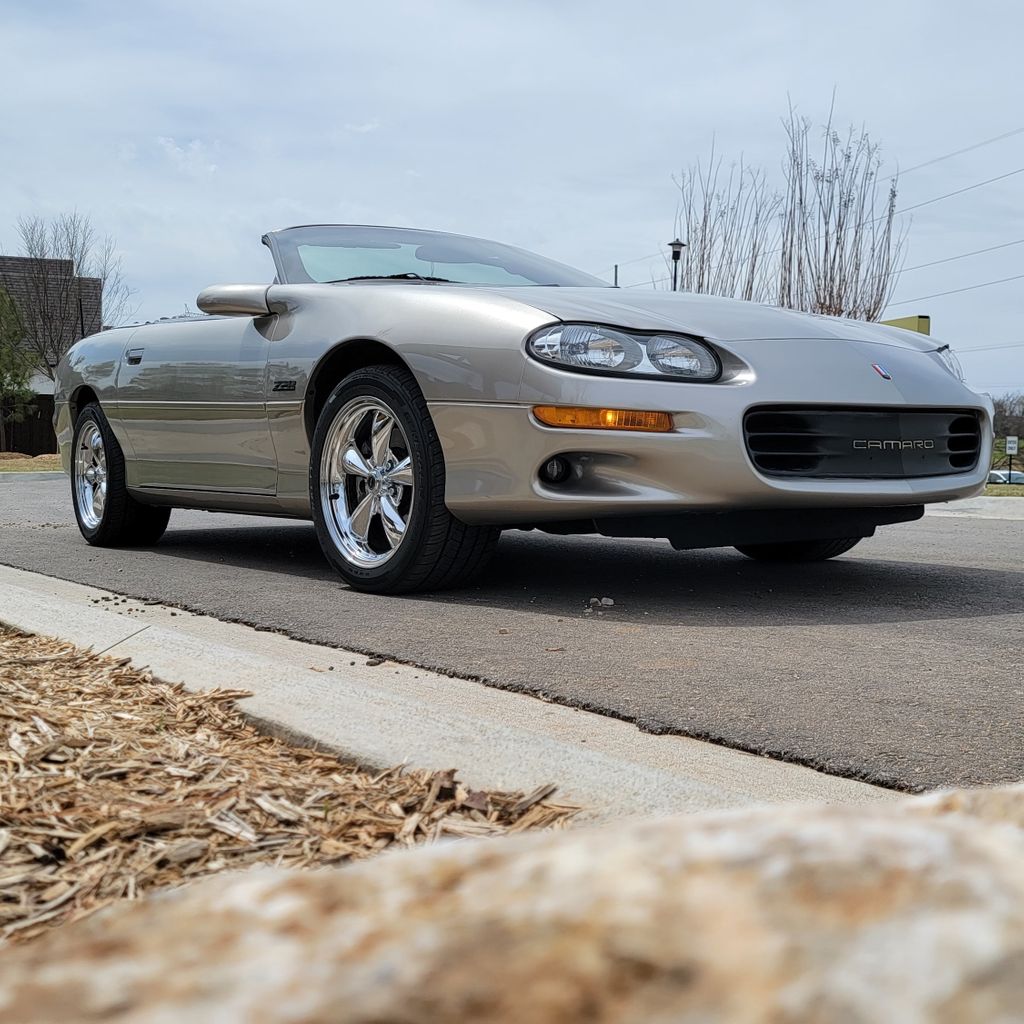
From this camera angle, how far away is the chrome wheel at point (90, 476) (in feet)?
21.3

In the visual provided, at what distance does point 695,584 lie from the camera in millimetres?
4797

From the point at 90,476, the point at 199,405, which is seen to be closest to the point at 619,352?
the point at 199,405

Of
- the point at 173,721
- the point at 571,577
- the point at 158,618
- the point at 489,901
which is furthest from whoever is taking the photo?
the point at 571,577

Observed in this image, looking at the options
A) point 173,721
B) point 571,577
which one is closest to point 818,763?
point 173,721

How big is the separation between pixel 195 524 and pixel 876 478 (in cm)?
532

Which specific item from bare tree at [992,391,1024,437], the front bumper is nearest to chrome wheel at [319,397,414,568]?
the front bumper

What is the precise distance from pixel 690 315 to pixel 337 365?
136 cm

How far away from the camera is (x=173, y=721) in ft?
8.18

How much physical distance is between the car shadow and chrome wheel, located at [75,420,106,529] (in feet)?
1.34

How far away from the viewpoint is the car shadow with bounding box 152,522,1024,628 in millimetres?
4074

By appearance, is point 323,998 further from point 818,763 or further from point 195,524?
point 195,524

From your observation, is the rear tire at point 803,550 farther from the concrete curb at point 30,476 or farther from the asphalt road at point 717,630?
the concrete curb at point 30,476

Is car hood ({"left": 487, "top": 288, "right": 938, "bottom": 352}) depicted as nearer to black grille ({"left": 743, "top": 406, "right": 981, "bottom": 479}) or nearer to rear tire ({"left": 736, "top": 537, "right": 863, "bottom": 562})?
black grille ({"left": 743, "top": 406, "right": 981, "bottom": 479})

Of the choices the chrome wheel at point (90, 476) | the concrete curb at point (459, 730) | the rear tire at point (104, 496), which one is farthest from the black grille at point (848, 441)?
the chrome wheel at point (90, 476)
